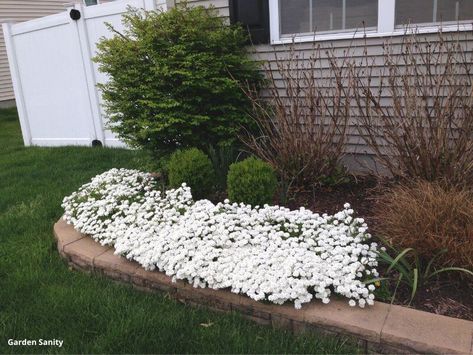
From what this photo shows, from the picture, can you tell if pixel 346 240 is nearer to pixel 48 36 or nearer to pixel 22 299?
pixel 22 299

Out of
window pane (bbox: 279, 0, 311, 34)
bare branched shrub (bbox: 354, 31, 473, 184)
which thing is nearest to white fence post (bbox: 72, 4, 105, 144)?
window pane (bbox: 279, 0, 311, 34)

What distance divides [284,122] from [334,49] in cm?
92

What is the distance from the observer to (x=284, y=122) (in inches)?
138

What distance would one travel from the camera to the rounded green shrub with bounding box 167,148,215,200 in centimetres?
334

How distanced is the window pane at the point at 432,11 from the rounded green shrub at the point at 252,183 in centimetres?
176

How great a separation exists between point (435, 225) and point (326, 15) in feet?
7.51

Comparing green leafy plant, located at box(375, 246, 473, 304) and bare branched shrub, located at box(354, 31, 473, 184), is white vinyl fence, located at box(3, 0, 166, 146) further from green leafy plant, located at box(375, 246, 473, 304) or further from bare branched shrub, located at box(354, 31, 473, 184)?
green leafy plant, located at box(375, 246, 473, 304)

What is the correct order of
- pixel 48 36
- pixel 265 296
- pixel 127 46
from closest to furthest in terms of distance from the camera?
pixel 265 296 → pixel 127 46 → pixel 48 36

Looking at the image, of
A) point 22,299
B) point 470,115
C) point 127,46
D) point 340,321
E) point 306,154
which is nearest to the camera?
point 340,321

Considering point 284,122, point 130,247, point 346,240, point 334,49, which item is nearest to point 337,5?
point 334,49

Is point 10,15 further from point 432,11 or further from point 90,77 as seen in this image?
point 432,11

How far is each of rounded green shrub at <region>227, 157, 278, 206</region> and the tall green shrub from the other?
78 centimetres

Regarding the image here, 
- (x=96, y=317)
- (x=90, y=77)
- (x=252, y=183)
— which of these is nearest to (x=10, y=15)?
(x=90, y=77)

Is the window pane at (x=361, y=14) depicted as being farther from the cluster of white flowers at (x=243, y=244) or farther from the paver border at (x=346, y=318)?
the paver border at (x=346, y=318)
